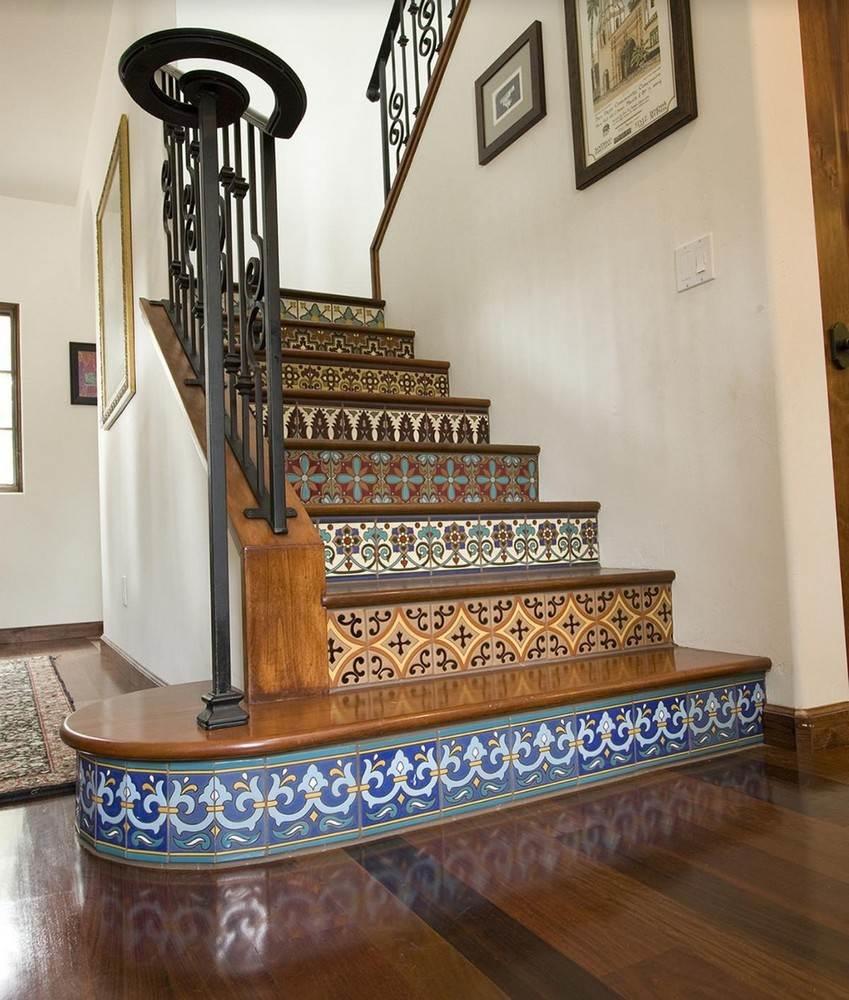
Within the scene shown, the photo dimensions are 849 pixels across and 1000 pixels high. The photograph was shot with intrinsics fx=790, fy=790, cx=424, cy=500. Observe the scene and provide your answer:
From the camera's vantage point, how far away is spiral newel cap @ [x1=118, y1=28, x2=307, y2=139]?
1.33m

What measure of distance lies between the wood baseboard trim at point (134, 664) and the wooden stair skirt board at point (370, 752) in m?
1.02

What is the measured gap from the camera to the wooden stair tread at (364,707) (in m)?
1.24

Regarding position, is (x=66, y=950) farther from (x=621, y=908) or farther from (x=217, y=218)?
(x=217, y=218)

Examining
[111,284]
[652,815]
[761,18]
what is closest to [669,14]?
[761,18]

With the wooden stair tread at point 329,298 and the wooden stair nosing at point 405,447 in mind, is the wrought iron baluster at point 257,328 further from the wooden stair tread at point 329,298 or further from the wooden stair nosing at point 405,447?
the wooden stair tread at point 329,298

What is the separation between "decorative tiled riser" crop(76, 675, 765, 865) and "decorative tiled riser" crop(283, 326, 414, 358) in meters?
1.66

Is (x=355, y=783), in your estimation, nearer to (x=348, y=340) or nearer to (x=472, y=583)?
(x=472, y=583)

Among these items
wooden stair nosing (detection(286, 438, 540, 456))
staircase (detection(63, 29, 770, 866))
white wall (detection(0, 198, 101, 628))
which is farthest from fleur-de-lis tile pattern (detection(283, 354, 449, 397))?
white wall (detection(0, 198, 101, 628))

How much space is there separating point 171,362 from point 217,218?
2.99 feet

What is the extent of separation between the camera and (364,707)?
141 cm

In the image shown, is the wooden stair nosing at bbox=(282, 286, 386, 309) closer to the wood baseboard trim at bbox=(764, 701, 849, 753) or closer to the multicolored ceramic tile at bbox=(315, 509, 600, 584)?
the multicolored ceramic tile at bbox=(315, 509, 600, 584)

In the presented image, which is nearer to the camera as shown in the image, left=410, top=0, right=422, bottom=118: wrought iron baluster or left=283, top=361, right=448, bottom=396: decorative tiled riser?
left=283, top=361, right=448, bottom=396: decorative tiled riser

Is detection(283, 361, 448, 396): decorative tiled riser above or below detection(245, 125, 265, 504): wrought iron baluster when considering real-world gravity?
above

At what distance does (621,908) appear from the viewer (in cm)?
104
